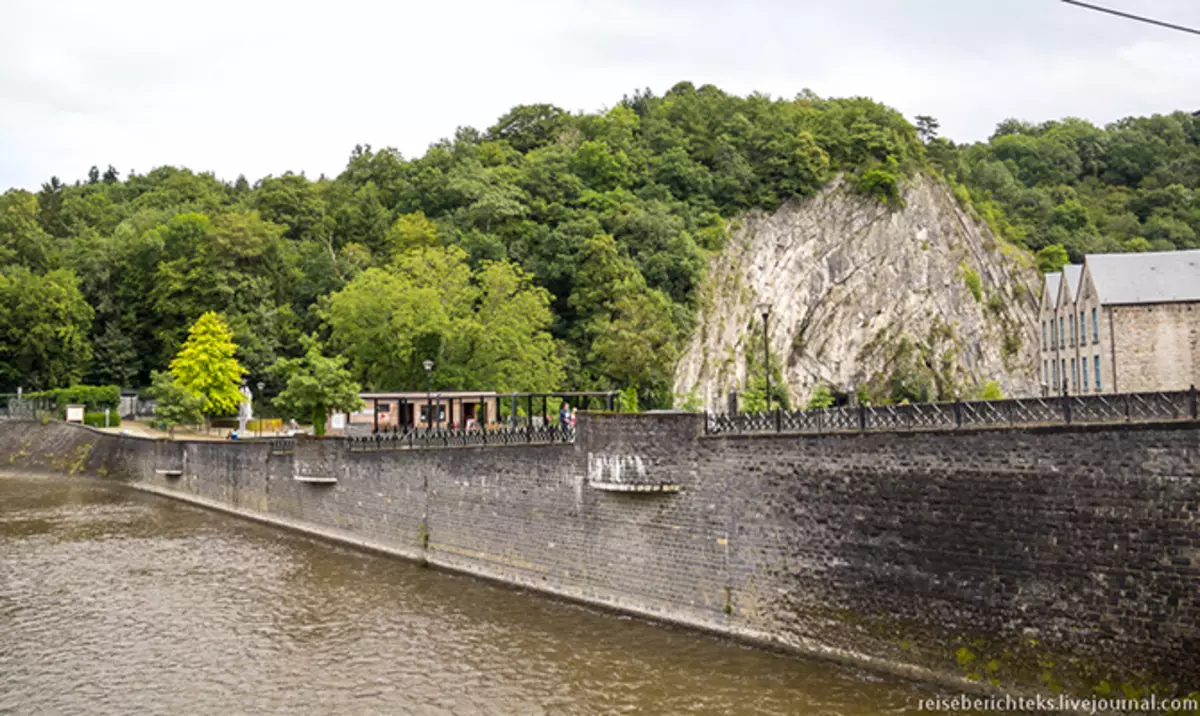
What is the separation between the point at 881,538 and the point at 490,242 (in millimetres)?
44053

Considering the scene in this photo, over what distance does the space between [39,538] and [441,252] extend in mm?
25310

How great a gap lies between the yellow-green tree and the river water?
87.4 ft

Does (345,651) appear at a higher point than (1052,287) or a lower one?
lower

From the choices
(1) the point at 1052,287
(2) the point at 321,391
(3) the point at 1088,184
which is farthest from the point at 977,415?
(3) the point at 1088,184

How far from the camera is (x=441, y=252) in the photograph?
50.7 m

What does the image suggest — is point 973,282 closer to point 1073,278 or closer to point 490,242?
point 1073,278

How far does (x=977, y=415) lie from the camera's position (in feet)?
52.0

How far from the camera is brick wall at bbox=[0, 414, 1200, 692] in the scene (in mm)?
13711

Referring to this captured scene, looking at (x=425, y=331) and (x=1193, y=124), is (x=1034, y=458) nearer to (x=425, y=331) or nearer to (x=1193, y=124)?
(x=425, y=331)

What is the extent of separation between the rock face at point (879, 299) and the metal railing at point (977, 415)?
43.8 metres

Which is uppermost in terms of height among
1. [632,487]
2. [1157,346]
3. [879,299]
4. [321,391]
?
[879,299]

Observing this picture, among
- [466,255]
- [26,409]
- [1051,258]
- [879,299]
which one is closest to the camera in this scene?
[466,255]

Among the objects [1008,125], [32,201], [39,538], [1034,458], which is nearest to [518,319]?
[39,538]

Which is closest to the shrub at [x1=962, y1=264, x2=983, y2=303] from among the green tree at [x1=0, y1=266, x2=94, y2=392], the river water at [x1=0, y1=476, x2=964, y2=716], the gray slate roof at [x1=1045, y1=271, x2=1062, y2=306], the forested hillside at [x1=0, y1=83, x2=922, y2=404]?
the forested hillside at [x1=0, y1=83, x2=922, y2=404]
